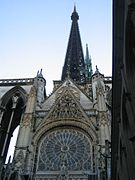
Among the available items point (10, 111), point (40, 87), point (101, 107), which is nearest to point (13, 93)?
point (10, 111)

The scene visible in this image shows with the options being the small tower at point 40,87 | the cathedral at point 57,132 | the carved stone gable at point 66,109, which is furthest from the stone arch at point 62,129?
the small tower at point 40,87

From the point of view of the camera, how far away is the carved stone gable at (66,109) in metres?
22.5

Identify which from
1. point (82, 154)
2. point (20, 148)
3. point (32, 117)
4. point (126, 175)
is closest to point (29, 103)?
point (32, 117)

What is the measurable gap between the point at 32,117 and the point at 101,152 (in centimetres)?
633

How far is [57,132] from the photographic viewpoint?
21.8m

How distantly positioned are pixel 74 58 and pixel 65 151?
21.9m

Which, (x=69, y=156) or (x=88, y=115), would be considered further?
(x=88, y=115)

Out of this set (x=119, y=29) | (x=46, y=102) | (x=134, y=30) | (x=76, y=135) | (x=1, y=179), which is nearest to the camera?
(x=134, y=30)

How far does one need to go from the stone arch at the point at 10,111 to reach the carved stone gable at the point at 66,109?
3906 mm

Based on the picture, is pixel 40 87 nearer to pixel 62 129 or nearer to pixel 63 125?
pixel 63 125

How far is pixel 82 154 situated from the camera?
20.2m

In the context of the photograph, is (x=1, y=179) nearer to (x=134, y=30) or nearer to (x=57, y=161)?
(x=57, y=161)

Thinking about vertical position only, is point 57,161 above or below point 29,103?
below

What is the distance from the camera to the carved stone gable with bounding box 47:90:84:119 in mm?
22516
